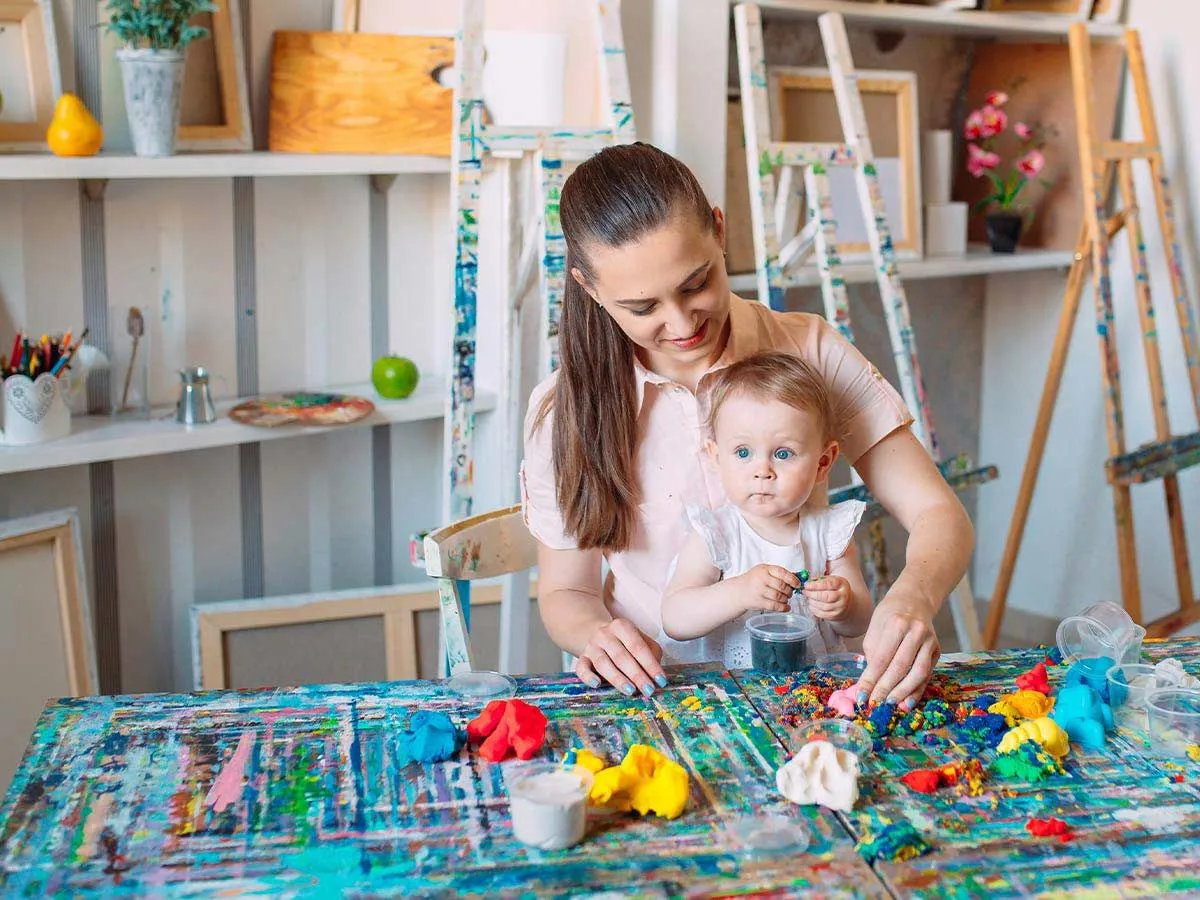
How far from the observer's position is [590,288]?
1752 mm

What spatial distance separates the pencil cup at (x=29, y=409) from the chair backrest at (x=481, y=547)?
0.81 meters

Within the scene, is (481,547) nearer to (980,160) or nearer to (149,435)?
(149,435)

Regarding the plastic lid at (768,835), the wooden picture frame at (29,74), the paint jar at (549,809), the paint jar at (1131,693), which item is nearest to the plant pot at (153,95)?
the wooden picture frame at (29,74)

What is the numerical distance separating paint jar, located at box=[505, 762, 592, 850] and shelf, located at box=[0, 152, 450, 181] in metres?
1.44

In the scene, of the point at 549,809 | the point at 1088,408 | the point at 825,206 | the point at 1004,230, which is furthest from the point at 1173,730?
the point at 1088,408

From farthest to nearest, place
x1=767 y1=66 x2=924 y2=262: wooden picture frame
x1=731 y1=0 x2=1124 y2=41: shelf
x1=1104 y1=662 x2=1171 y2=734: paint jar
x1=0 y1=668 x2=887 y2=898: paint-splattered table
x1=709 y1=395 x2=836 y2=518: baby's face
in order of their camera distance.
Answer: x1=767 y1=66 x2=924 y2=262: wooden picture frame
x1=731 y1=0 x2=1124 y2=41: shelf
x1=709 y1=395 x2=836 y2=518: baby's face
x1=1104 y1=662 x2=1171 y2=734: paint jar
x1=0 y1=668 x2=887 y2=898: paint-splattered table

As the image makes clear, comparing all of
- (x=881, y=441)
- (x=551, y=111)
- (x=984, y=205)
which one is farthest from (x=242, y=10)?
(x=984, y=205)

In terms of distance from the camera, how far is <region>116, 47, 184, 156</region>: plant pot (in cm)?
229

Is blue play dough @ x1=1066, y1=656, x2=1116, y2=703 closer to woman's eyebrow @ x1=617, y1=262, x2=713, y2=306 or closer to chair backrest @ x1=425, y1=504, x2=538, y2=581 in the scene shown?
woman's eyebrow @ x1=617, y1=262, x2=713, y2=306

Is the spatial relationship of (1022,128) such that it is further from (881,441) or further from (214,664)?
(214,664)

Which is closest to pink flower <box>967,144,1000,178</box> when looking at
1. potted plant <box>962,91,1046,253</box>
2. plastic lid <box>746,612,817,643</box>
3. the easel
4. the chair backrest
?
potted plant <box>962,91,1046,253</box>

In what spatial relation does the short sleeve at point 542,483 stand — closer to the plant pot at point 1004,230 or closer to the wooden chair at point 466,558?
the wooden chair at point 466,558

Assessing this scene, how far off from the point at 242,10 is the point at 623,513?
132 cm

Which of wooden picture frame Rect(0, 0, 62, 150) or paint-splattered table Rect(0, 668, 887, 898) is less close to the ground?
wooden picture frame Rect(0, 0, 62, 150)
